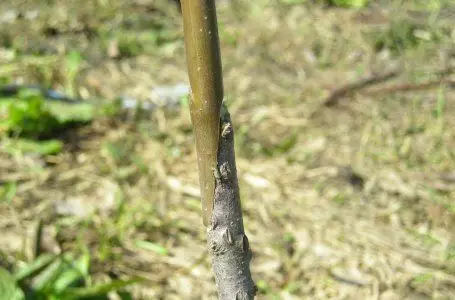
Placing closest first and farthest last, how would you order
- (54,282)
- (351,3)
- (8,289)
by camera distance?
(8,289) → (54,282) → (351,3)

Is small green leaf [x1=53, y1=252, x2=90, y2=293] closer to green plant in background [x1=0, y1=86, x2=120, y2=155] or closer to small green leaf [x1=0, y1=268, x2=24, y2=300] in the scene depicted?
small green leaf [x1=0, y1=268, x2=24, y2=300]

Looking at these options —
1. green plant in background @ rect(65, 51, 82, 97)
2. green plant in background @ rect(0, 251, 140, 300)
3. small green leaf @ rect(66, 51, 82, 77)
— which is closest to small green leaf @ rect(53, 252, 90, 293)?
green plant in background @ rect(0, 251, 140, 300)

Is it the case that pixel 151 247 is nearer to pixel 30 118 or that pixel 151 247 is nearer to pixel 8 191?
pixel 8 191

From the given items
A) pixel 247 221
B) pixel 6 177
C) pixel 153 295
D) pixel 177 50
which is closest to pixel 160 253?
pixel 153 295

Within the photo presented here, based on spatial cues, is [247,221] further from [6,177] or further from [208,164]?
[208,164]

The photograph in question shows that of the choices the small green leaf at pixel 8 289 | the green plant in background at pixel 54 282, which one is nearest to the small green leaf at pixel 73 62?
the green plant in background at pixel 54 282

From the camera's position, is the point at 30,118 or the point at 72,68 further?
the point at 72,68

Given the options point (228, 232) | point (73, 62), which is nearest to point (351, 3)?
point (73, 62)

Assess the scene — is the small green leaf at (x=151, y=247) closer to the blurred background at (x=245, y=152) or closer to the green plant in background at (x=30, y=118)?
the blurred background at (x=245, y=152)
